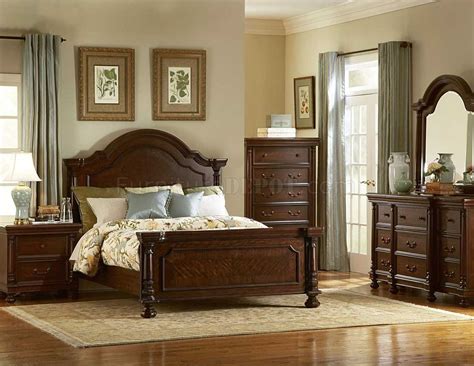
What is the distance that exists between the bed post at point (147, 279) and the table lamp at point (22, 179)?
1552mm

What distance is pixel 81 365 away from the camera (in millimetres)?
5992

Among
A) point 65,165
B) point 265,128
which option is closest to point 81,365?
point 65,165

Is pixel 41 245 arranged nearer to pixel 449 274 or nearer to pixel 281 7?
pixel 449 274

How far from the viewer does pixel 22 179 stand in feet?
28.3

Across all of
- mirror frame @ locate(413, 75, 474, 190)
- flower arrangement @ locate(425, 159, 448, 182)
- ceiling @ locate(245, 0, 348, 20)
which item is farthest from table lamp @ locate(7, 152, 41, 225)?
mirror frame @ locate(413, 75, 474, 190)

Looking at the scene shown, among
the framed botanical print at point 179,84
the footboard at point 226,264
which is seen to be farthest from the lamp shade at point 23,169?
the footboard at point 226,264

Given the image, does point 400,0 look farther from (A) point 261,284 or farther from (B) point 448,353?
(B) point 448,353

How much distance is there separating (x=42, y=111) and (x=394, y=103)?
3296 millimetres

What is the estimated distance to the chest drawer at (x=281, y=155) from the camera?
10938mm

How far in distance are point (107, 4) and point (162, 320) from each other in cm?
323

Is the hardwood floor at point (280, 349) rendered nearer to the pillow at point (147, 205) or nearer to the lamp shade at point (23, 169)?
the lamp shade at point (23, 169)

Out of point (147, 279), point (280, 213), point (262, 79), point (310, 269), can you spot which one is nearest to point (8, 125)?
point (147, 279)

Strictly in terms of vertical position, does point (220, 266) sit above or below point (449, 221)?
below

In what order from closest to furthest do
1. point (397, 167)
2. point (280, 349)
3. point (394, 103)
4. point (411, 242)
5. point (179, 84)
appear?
1. point (280, 349)
2. point (411, 242)
3. point (397, 167)
4. point (179, 84)
5. point (394, 103)
